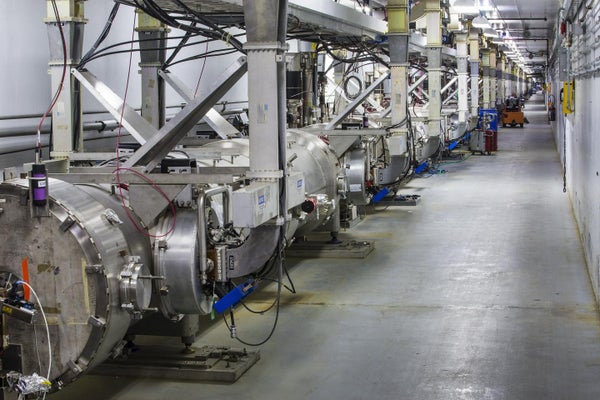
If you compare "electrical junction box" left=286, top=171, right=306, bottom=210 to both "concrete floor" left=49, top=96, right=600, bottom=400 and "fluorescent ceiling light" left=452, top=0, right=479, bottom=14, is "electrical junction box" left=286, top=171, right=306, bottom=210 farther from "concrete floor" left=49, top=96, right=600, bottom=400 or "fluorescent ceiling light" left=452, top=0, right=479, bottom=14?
"fluorescent ceiling light" left=452, top=0, right=479, bottom=14

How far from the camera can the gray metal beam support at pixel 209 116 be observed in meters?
9.16

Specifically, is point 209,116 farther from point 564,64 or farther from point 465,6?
point 465,6

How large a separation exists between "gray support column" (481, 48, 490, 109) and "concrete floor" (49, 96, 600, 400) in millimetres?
18775

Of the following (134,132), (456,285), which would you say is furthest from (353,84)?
(134,132)

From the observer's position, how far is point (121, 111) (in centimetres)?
727

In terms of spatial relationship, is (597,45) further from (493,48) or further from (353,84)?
(493,48)

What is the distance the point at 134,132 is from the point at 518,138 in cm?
2593

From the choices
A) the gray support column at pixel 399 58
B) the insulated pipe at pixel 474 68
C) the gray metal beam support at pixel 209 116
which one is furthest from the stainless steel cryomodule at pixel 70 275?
the insulated pipe at pixel 474 68

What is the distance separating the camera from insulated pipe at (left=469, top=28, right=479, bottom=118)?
81.4 feet

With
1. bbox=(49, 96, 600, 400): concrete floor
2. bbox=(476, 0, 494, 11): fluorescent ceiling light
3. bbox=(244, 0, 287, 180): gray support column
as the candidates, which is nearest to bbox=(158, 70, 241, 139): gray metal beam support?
bbox=(49, 96, 600, 400): concrete floor

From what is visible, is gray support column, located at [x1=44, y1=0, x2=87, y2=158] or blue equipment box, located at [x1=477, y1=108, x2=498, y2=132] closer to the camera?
gray support column, located at [x1=44, y1=0, x2=87, y2=158]

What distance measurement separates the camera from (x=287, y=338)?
7.11 meters

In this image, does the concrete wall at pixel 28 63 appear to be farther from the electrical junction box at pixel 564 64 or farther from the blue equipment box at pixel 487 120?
the blue equipment box at pixel 487 120

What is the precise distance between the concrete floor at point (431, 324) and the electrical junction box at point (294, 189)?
1.18 meters
